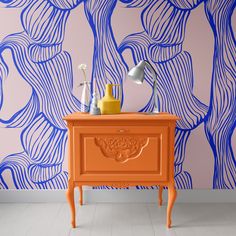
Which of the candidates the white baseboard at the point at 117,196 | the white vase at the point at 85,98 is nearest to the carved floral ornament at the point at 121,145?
the white vase at the point at 85,98

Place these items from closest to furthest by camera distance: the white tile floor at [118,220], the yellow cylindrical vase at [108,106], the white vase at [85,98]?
the white tile floor at [118,220] < the yellow cylindrical vase at [108,106] < the white vase at [85,98]

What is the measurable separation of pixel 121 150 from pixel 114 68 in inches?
30.0

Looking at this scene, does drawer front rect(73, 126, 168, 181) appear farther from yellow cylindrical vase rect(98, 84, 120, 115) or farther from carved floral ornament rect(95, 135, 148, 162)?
yellow cylindrical vase rect(98, 84, 120, 115)

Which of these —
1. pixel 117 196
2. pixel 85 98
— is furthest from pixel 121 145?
pixel 117 196

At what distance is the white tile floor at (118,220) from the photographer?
6.67 ft

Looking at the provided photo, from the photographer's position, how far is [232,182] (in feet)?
8.47

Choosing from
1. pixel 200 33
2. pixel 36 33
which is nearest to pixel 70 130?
pixel 36 33

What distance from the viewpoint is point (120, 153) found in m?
2.06

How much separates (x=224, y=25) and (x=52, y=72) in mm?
1427

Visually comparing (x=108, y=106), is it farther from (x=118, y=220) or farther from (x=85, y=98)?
(x=118, y=220)

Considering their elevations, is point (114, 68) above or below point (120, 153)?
above

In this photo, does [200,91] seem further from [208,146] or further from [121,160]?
[121,160]

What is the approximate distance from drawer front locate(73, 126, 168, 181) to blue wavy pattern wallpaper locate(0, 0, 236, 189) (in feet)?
1.73

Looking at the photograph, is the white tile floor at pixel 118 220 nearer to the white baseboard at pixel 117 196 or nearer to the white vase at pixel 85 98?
the white baseboard at pixel 117 196
